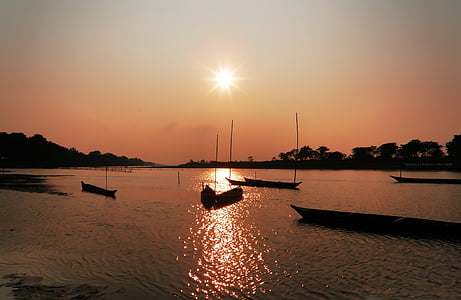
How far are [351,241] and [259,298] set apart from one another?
12.3 m

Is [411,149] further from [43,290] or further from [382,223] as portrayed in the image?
[43,290]

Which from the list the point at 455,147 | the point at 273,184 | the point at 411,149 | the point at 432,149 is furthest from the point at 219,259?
the point at 432,149

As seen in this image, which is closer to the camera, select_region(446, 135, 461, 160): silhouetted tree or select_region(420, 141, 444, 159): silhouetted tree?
select_region(446, 135, 461, 160): silhouetted tree

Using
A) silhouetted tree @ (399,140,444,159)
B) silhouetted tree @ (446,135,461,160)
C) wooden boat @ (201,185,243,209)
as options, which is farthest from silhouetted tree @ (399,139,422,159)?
wooden boat @ (201,185,243,209)

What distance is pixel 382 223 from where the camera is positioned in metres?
25.2

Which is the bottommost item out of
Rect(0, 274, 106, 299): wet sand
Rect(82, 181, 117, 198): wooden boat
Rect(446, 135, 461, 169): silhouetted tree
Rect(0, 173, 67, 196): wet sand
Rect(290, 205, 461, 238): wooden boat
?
Rect(0, 173, 67, 196): wet sand

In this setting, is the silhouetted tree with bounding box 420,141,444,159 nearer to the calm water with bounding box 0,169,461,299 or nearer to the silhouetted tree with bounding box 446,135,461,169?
the silhouetted tree with bounding box 446,135,461,169

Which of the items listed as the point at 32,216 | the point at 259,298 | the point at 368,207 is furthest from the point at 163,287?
the point at 368,207

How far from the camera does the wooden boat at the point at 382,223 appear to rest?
22781 mm

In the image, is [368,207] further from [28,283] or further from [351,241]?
[28,283]

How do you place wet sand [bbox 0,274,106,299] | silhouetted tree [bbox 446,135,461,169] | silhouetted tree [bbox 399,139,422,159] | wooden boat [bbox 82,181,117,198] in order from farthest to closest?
silhouetted tree [bbox 399,139,422,159] < silhouetted tree [bbox 446,135,461,169] < wooden boat [bbox 82,181,117,198] < wet sand [bbox 0,274,106,299]

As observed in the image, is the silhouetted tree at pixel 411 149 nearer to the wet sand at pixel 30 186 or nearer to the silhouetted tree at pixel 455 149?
the silhouetted tree at pixel 455 149

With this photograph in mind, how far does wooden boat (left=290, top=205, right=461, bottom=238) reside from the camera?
2278 centimetres

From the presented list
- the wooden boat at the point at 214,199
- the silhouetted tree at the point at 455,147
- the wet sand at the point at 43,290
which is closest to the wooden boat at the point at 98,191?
the wooden boat at the point at 214,199
